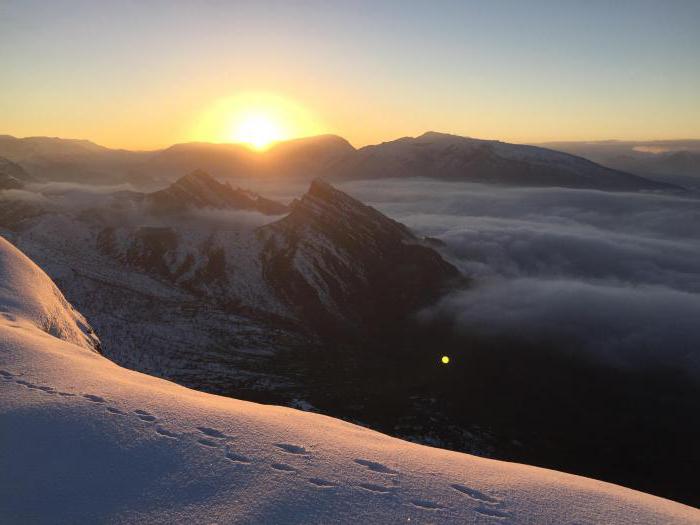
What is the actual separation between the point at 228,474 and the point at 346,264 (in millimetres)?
128722

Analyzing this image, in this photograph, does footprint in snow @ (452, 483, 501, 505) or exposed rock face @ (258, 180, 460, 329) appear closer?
footprint in snow @ (452, 483, 501, 505)

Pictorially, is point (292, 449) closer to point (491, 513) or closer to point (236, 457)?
point (236, 457)

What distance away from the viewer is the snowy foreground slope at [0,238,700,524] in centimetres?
721

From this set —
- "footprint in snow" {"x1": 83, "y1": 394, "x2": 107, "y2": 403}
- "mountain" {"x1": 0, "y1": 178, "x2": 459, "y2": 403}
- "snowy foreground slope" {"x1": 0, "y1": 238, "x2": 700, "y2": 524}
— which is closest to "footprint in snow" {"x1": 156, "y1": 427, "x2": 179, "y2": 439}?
"snowy foreground slope" {"x1": 0, "y1": 238, "x2": 700, "y2": 524}

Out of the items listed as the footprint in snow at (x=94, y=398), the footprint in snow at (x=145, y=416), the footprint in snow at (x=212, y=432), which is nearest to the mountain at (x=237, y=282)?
the footprint in snow at (x=94, y=398)

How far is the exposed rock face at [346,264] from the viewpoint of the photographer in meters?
124

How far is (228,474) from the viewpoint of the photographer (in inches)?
313

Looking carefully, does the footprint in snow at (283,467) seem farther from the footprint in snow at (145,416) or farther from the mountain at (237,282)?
the mountain at (237,282)

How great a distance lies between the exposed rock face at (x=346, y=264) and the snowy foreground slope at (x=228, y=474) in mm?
105201

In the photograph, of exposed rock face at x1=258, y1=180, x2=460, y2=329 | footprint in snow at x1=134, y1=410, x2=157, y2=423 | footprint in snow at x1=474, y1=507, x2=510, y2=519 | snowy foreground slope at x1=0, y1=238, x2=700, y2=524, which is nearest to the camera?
snowy foreground slope at x1=0, y1=238, x2=700, y2=524

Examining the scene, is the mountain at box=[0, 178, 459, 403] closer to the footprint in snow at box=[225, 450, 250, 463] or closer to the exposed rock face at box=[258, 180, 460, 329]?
the exposed rock face at box=[258, 180, 460, 329]

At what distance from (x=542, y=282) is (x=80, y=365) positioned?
177 metres

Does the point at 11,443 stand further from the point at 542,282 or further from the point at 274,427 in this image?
the point at 542,282

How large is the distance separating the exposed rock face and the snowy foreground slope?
345 ft
